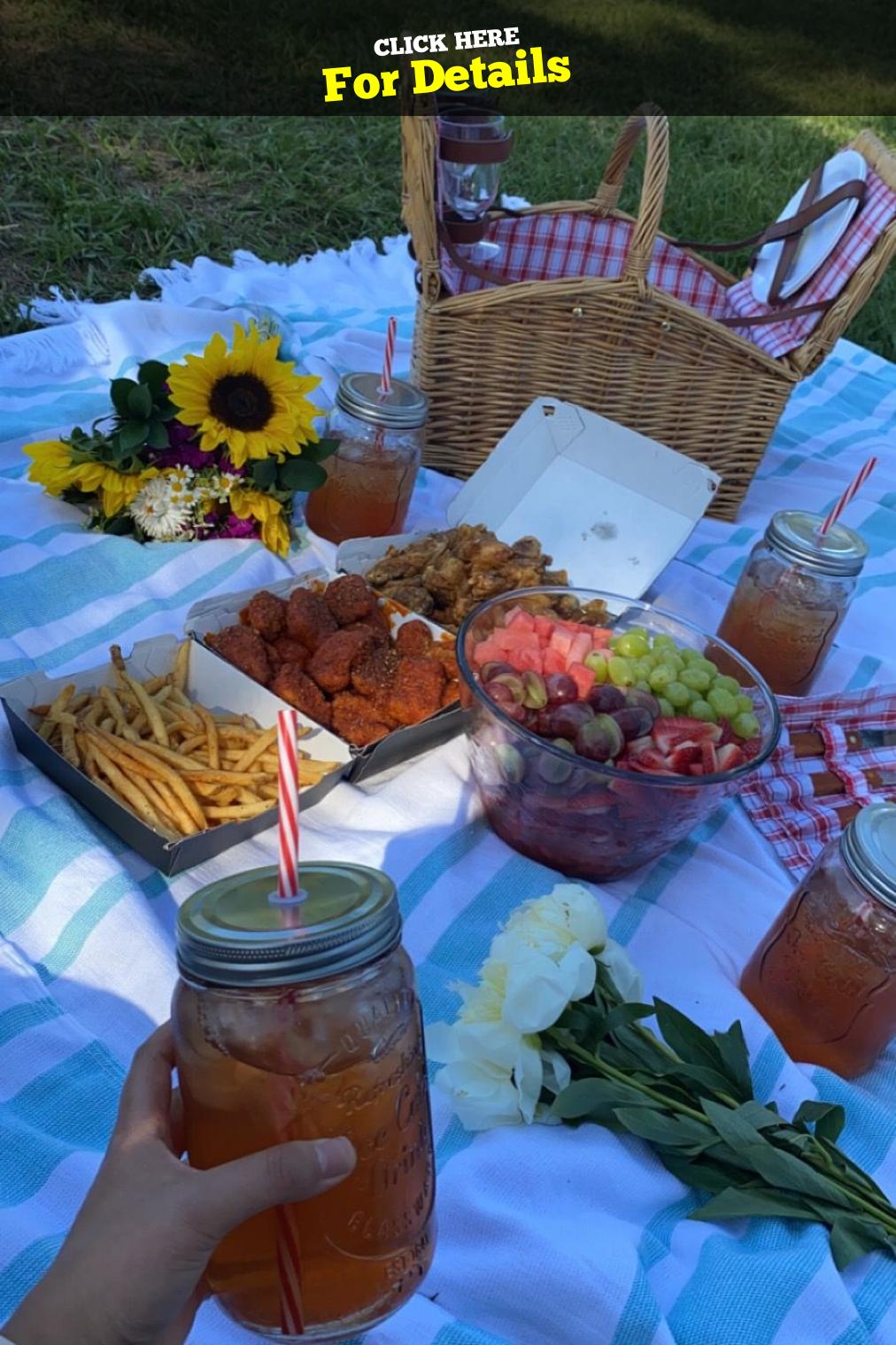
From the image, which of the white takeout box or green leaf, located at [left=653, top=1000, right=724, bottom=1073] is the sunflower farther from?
green leaf, located at [left=653, top=1000, right=724, bottom=1073]

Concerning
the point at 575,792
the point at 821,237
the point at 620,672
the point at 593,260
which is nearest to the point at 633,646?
the point at 620,672

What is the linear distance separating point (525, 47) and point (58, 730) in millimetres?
7234

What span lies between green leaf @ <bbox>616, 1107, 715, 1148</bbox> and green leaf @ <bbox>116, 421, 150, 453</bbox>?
1.49 meters

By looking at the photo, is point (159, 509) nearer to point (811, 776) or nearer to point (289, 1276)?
point (811, 776)

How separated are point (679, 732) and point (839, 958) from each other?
1.16ft

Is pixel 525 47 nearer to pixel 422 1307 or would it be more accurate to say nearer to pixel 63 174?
pixel 63 174

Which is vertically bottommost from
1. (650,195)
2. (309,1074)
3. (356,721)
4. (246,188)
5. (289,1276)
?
(246,188)

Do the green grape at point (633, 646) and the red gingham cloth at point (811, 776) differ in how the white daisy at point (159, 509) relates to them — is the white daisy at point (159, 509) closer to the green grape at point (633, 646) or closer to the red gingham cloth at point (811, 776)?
the green grape at point (633, 646)

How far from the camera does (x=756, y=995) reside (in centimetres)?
142

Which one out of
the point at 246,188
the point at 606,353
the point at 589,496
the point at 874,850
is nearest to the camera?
the point at 874,850

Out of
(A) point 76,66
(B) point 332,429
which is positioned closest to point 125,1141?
(B) point 332,429

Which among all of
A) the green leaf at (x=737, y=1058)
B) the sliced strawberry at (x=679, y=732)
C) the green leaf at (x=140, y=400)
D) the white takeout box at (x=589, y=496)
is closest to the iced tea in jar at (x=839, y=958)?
the green leaf at (x=737, y=1058)

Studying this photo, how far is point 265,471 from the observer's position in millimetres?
2145

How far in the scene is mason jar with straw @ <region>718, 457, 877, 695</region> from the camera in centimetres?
191
